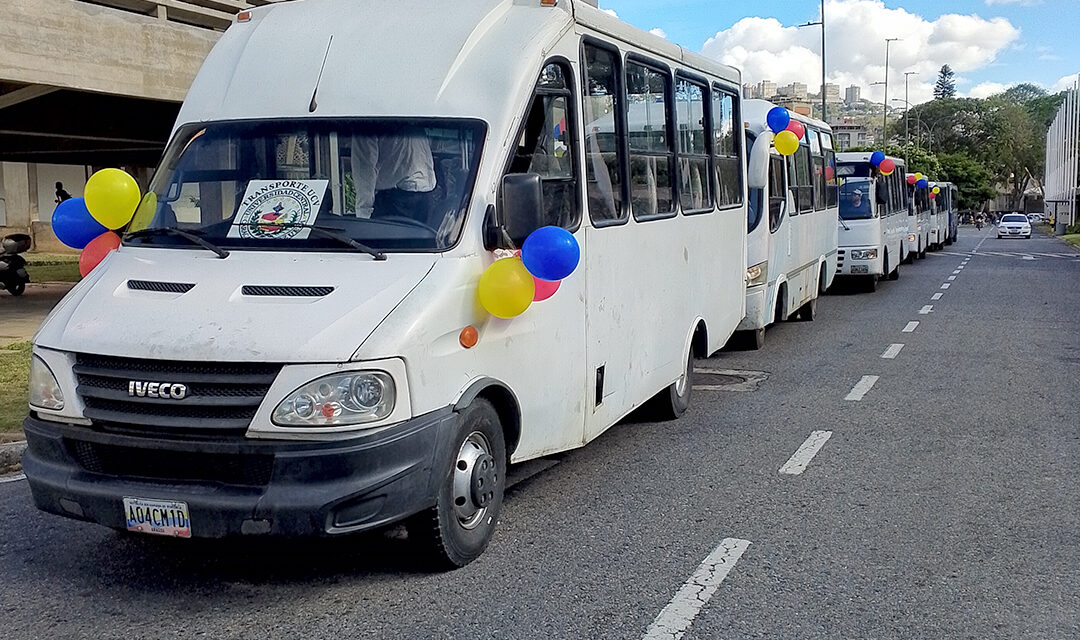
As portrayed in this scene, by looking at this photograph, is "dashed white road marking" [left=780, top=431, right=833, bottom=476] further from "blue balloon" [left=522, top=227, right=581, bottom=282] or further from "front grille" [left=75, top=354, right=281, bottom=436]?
"front grille" [left=75, top=354, right=281, bottom=436]

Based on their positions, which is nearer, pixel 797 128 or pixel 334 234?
pixel 334 234

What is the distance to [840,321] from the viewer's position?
1593 centimetres

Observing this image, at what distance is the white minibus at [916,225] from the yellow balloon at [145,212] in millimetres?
24488

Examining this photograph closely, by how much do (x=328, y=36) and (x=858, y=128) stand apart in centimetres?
16328

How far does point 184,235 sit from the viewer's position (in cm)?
534

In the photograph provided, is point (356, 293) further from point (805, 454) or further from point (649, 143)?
point (805, 454)

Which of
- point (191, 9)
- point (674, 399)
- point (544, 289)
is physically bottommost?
point (674, 399)

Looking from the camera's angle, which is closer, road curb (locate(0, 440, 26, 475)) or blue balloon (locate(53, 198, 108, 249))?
blue balloon (locate(53, 198, 108, 249))

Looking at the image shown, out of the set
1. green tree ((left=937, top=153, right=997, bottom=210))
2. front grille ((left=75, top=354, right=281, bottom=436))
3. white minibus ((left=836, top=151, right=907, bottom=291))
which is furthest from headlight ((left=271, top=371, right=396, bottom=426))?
green tree ((left=937, top=153, right=997, bottom=210))

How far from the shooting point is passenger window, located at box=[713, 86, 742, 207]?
942 cm

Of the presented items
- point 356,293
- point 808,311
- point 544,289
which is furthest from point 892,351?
point 356,293

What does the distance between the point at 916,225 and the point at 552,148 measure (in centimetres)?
2776

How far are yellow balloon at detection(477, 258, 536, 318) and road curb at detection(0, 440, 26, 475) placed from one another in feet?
12.8

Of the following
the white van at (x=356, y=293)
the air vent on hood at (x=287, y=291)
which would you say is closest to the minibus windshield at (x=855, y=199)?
the white van at (x=356, y=293)
